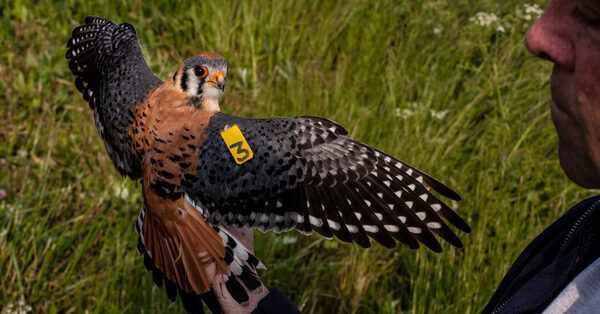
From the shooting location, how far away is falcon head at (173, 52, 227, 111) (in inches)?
76.7

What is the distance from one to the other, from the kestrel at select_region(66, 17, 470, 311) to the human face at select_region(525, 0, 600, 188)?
26.7 inches

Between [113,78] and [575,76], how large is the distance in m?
1.74

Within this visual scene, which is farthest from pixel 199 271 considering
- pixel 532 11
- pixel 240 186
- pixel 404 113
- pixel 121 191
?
pixel 532 11

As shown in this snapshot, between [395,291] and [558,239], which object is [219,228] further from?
[395,291]

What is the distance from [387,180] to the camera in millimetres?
1974

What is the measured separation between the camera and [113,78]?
7.34 feet

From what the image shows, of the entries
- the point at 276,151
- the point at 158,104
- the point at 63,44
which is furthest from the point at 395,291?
the point at 63,44

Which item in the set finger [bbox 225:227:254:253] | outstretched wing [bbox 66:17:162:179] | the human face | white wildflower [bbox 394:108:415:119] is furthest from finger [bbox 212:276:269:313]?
white wildflower [bbox 394:108:415:119]

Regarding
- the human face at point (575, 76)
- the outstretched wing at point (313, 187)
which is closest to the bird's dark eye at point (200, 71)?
the outstretched wing at point (313, 187)

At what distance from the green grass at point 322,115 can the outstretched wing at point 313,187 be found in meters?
0.82

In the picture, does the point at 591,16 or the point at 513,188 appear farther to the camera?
the point at 513,188

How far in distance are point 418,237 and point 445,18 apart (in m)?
2.99

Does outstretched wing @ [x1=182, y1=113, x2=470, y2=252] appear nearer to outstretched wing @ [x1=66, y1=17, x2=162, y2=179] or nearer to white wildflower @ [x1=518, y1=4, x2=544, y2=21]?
outstretched wing @ [x1=66, y1=17, x2=162, y2=179]

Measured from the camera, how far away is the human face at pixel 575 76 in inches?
41.7
